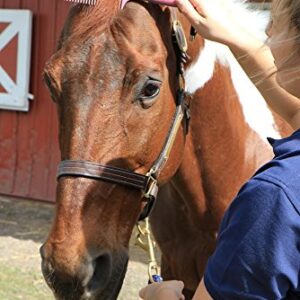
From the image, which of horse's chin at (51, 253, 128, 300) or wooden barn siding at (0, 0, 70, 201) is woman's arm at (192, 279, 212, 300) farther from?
wooden barn siding at (0, 0, 70, 201)

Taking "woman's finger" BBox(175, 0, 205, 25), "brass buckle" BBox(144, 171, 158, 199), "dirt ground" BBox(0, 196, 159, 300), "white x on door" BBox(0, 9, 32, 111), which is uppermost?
"woman's finger" BBox(175, 0, 205, 25)

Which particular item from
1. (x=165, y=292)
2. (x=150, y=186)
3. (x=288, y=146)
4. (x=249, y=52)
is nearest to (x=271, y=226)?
(x=288, y=146)

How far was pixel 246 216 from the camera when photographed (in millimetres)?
875

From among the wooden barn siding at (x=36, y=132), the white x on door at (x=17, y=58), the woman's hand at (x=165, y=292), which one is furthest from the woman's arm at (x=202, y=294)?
the white x on door at (x=17, y=58)

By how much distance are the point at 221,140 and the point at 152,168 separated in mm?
434

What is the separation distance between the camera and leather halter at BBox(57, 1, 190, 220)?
1.66m

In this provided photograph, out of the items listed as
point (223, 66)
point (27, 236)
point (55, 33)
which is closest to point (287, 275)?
point (223, 66)

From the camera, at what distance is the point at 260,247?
852 mm

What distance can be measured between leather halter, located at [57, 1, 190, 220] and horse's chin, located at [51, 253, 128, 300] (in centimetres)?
22

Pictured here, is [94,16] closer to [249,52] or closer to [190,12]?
[190,12]

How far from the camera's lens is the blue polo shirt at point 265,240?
841 mm

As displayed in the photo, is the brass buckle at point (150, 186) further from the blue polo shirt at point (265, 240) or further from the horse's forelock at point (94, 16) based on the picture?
the blue polo shirt at point (265, 240)

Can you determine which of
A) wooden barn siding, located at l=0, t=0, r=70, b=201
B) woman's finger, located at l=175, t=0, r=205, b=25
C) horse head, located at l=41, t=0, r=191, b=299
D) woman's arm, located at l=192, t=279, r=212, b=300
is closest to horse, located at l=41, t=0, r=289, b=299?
horse head, located at l=41, t=0, r=191, b=299

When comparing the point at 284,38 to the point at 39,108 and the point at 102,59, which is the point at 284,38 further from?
the point at 39,108
